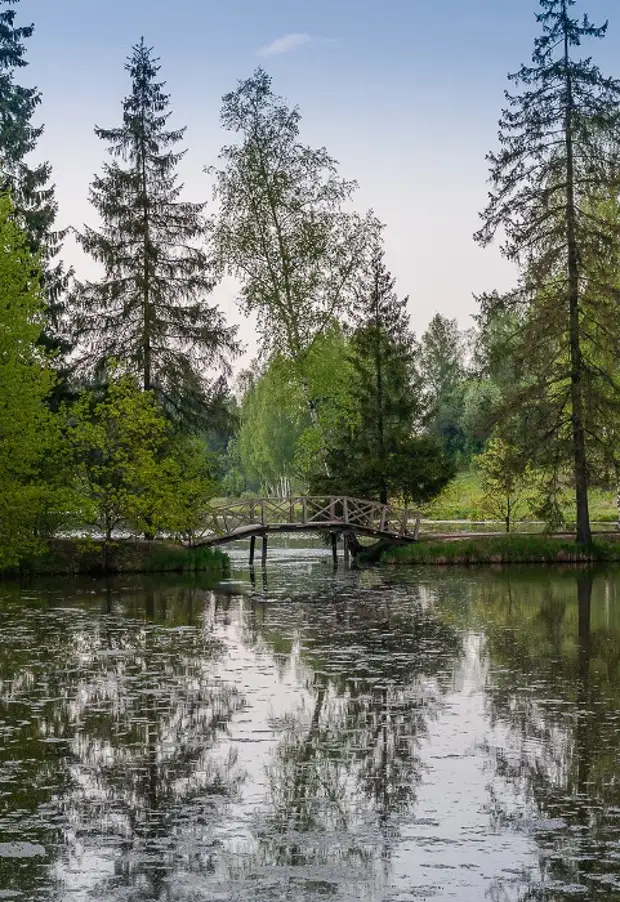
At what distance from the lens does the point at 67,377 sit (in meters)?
37.2

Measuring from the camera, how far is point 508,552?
114 ft

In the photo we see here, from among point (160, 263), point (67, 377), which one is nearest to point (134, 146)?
point (160, 263)

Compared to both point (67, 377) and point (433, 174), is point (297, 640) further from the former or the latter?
point (67, 377)

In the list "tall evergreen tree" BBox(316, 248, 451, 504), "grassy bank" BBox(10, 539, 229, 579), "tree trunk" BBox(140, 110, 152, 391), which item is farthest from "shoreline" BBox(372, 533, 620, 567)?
"tree trunk" BBox(140, 110, 152, 391)

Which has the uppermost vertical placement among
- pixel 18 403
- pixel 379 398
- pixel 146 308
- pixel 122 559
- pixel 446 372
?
pixel 446 372

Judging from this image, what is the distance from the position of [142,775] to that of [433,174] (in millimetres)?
21455

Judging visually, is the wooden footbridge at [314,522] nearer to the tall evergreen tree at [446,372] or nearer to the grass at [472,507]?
the grass at [472,507]

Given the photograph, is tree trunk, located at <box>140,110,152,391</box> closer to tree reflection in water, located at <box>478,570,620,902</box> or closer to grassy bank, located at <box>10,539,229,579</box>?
grassy bank, located at <box>10,539,229,579</box>

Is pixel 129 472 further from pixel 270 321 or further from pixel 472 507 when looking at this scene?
pixel 472 507

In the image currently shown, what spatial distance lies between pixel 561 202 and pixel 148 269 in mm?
12838

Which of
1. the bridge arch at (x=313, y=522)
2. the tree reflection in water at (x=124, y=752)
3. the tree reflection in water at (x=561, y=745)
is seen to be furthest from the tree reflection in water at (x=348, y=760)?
the bridge arch at (x=313, y=522)

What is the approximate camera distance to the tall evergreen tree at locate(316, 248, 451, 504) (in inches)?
1462

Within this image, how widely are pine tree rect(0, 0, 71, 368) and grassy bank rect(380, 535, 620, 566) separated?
513 inches

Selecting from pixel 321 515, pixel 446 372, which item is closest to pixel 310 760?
pixel 321 515
